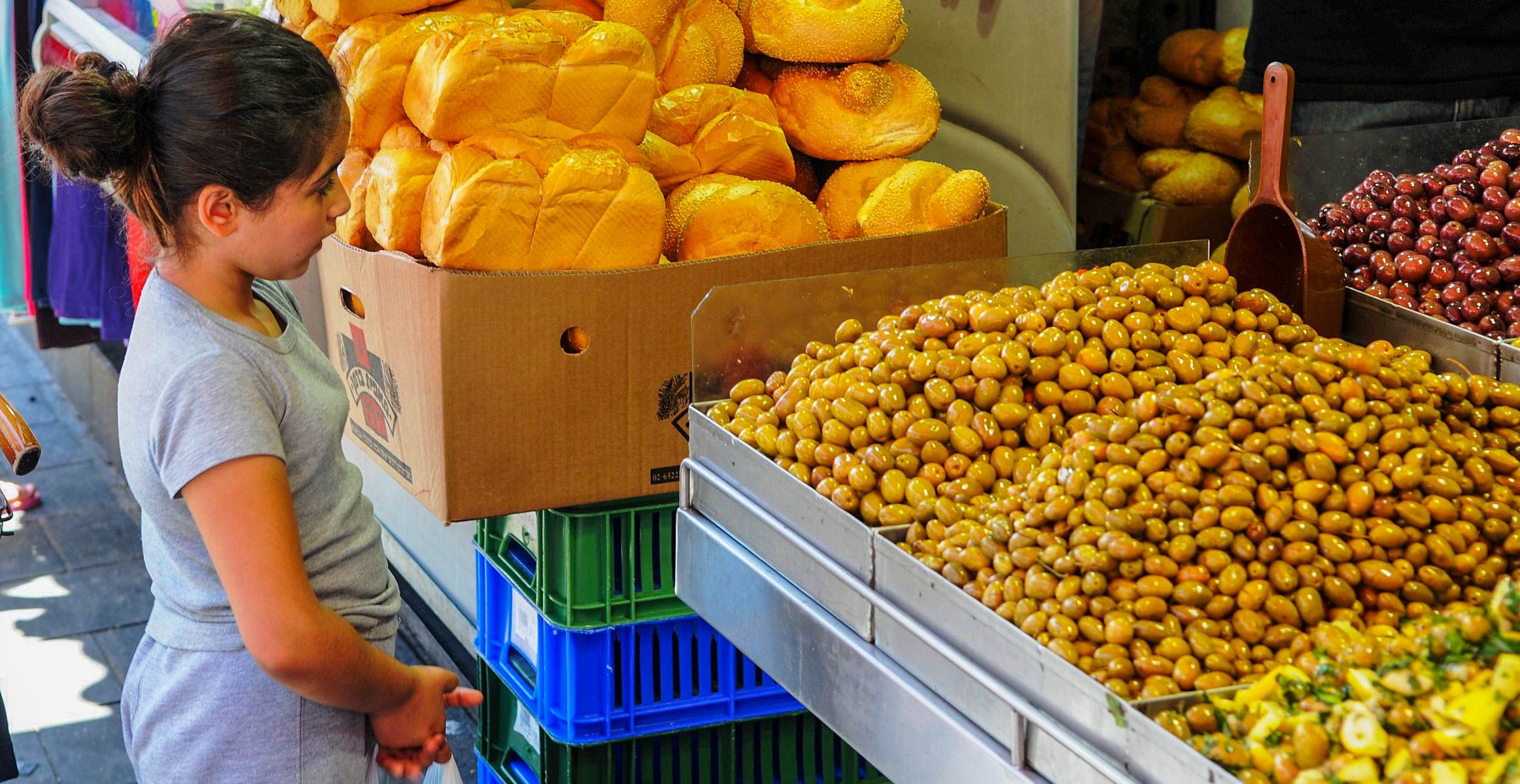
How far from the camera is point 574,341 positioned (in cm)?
200

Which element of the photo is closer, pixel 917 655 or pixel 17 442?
pixel 917 655

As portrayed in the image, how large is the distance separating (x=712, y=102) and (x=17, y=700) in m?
2.12

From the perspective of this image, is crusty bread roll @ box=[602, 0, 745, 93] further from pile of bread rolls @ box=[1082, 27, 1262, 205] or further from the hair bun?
pile of bread rolls @ box=[1082, 27, 1262, 205]

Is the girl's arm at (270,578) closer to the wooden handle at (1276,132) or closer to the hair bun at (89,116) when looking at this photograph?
the hair bun at (89,116)

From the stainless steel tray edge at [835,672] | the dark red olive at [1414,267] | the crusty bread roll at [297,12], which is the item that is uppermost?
the crusty bread roll at [297,12]

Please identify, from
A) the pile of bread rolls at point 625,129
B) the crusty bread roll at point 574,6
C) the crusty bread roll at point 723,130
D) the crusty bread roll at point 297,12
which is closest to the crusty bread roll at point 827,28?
the pile of bread rolls at point 625,129

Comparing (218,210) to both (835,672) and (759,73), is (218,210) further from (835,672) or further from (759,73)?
(759,73)

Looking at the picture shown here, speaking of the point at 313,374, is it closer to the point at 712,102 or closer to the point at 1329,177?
the point at 712,102

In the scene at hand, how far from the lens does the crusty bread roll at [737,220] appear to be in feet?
7.02

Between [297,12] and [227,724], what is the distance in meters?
1.40

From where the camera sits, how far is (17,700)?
319 cm

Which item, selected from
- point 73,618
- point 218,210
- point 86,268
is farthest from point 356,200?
point 73,618

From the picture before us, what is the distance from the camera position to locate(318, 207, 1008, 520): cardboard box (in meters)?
1.93

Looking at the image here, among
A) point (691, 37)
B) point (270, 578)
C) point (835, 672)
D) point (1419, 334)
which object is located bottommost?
point (835, 672)
